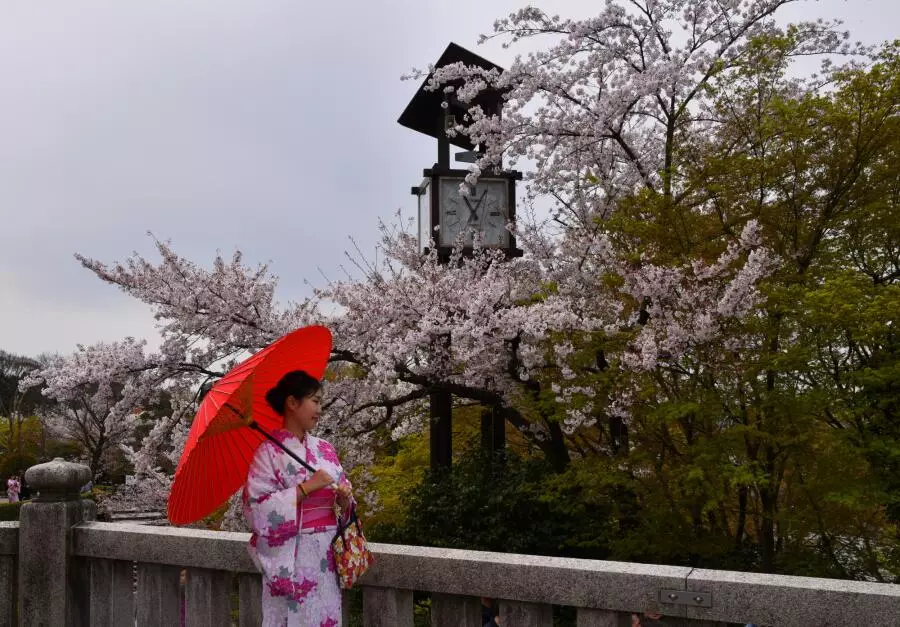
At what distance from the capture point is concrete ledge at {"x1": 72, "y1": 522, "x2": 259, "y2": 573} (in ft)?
13.0

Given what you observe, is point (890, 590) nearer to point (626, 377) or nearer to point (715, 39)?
point (626, 377)

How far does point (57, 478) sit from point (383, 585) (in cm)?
198

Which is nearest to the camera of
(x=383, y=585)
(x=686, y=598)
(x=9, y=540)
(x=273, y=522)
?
(x=686, y=598)

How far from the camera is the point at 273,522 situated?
336 centimetres

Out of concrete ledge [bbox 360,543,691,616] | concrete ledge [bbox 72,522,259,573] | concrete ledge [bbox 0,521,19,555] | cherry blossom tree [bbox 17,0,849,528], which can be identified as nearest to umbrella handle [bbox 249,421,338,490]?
concrete ledge [bbox 360,543,691,616]

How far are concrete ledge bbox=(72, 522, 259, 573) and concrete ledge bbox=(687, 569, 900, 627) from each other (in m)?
2.11

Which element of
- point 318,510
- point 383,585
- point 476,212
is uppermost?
A: point 476,212

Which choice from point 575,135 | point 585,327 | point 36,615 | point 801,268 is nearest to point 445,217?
point 575,135

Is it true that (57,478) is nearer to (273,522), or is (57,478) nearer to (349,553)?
(273,522)

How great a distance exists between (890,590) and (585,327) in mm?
6049

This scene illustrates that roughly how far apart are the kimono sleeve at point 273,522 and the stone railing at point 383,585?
486mm

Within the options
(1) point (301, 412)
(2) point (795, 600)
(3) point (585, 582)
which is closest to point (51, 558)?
(1) point (301, 412)

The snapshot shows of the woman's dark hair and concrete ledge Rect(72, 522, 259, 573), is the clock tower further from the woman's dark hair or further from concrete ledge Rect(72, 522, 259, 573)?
the woman's dark hair

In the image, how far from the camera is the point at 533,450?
41.3ft
